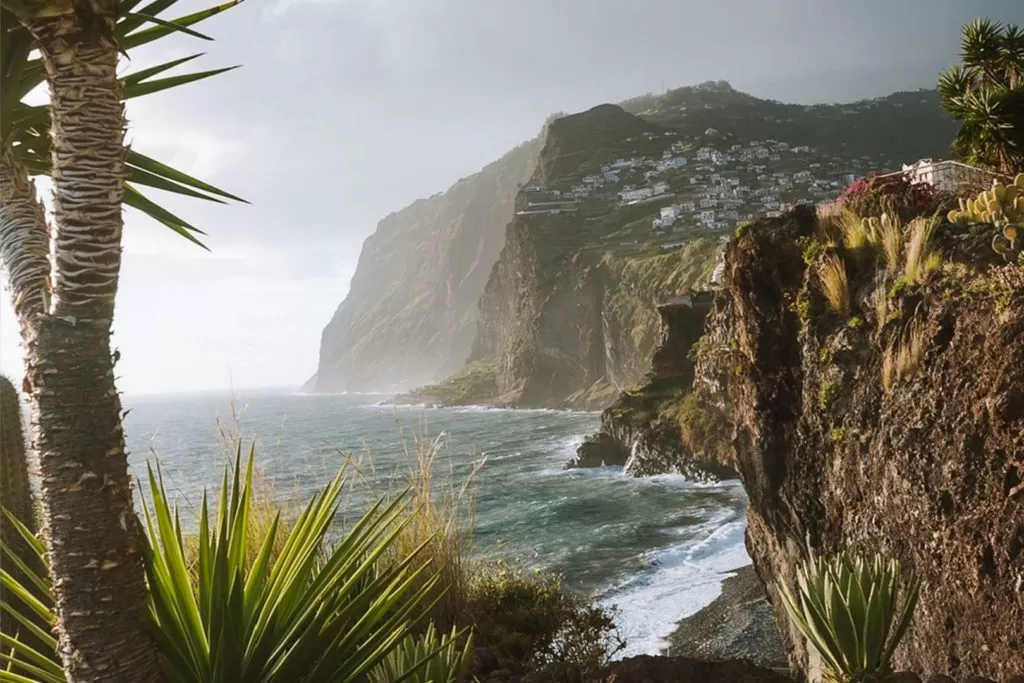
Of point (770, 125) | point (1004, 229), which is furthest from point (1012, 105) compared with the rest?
point (770, 125)

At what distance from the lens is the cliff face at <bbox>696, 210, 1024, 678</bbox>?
3.43 meters

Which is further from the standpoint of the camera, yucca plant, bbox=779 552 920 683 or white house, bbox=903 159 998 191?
white house, bbox=903 159 998 191

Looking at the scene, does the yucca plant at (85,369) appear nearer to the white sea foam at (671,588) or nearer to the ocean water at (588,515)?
the ocean water at (588,515)

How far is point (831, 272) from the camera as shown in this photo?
5.38 metres

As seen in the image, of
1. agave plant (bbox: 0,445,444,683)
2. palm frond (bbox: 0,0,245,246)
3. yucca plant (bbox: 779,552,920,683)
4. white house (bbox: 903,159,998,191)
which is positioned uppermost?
white house (bbox: 903,159,998,191)

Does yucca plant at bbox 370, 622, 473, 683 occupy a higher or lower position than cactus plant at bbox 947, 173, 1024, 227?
lower

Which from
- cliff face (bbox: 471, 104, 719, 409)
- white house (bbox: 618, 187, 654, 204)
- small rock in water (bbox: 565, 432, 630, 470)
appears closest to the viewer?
small rock in water (bbox: 565, 432, 630, 470)

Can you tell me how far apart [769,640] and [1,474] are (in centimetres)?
808

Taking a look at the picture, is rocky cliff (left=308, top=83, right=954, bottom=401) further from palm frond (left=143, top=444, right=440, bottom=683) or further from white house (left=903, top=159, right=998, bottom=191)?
palm frond (left=143, top=444, right=440, bottom=683)

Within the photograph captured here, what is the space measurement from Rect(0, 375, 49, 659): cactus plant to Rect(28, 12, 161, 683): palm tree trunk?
221 centimetres

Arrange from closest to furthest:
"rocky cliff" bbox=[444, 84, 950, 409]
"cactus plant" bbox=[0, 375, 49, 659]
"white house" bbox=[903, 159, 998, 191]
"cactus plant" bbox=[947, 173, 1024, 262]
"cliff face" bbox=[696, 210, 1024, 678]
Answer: "cactus plant" bbox=[0, 375, 49, 659], "cliff face" bbox=[696, 210, 1024, 678], "cactus plant" bbox=[947, 173, 1024, 262], "white house" bbox=[903, 159, 998, 191], "rocky cliff" bbox=[444, 84, 950, 409]

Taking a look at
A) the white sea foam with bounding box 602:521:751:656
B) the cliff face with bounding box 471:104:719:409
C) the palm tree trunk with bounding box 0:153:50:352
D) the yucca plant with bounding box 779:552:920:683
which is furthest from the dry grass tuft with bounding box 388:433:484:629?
the cliff face with bounding box 471:104:719:409

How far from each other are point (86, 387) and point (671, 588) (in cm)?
1083

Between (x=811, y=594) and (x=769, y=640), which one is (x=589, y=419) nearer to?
(x=769, y=640)
